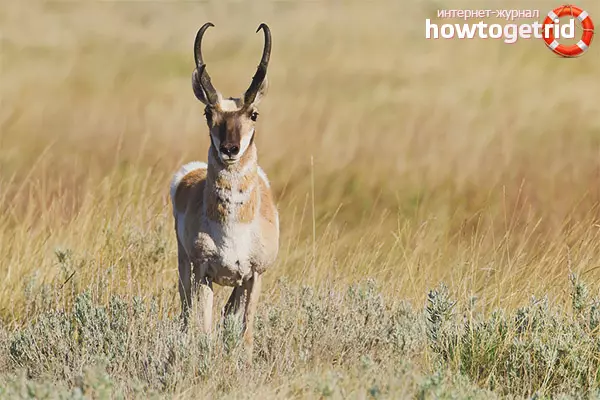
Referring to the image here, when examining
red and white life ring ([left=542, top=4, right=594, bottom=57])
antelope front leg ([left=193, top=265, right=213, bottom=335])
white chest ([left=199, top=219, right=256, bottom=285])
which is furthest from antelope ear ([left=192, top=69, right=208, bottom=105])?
red and white life ring ([left=542, top=4, right=594, bottom=57])

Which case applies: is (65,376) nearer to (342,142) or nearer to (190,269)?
(190,269)

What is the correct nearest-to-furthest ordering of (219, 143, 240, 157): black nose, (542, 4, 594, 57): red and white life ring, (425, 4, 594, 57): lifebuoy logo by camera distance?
1. (219, 143, 240, 157): black nose
2. (542, 4, 594, 57): red and white life ring
3. (425, 4, 594, 57): lifebuoy logo

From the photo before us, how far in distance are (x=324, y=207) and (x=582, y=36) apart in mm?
7186

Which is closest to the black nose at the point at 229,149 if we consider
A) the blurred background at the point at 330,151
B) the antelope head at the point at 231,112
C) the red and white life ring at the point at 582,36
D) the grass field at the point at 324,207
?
the antelope head at the point at 231,112

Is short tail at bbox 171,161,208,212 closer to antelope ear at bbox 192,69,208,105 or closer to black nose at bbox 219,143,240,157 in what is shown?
antelope ear at bbox 192,69,208,105

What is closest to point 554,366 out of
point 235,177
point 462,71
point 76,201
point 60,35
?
point 235,177

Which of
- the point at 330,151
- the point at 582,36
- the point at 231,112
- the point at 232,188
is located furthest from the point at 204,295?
the point at 582,36

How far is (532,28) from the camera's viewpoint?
17.1m

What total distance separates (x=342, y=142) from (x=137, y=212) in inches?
147

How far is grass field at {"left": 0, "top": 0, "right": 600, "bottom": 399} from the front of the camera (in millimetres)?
6074

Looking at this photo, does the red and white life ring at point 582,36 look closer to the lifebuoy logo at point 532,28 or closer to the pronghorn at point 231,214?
the lifebuoy logo at point 532,28

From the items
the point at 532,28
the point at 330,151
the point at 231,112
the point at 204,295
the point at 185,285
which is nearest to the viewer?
the point at 231,112

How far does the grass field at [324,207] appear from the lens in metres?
6.07

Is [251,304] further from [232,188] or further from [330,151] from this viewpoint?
[330,151]
